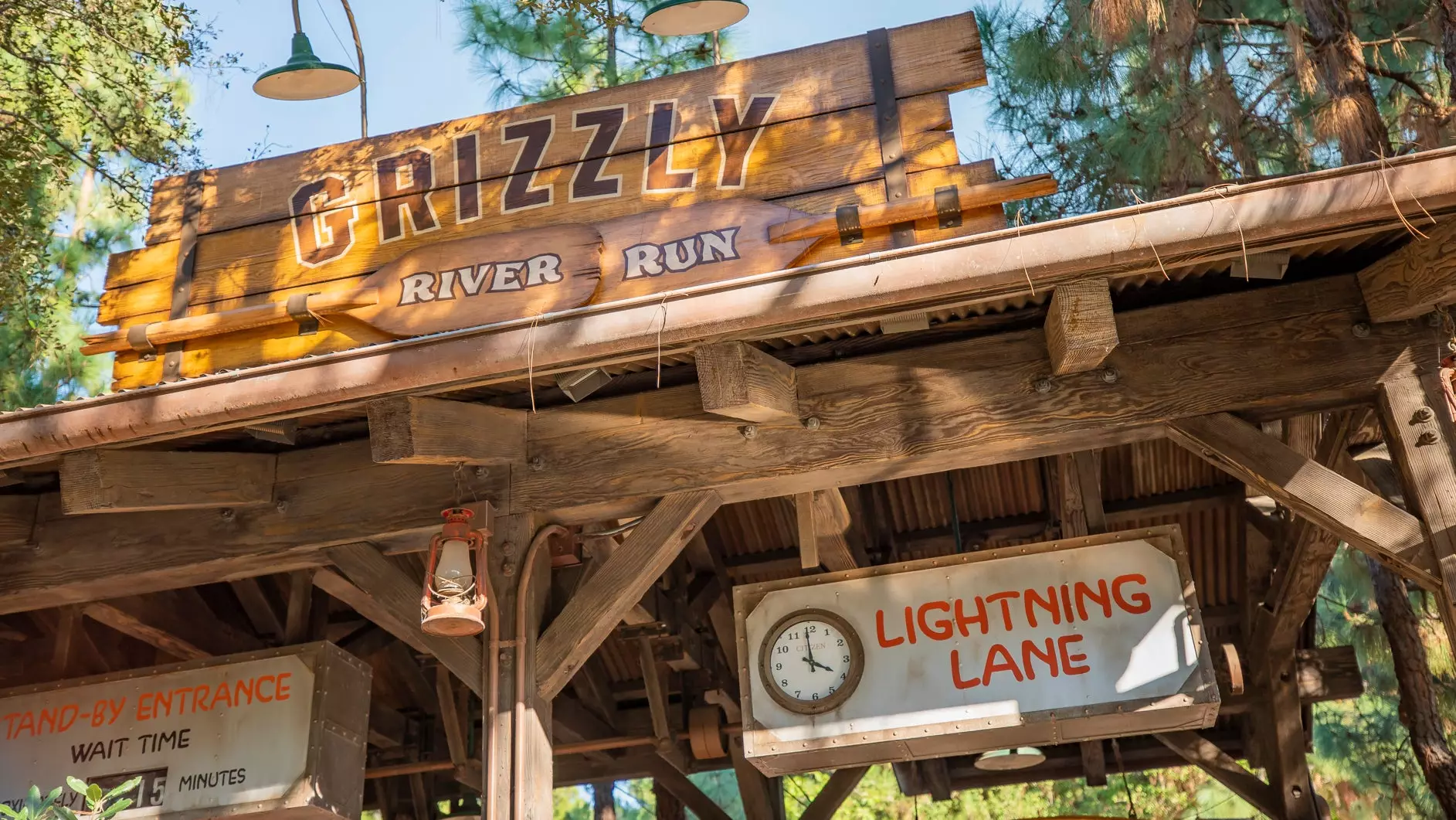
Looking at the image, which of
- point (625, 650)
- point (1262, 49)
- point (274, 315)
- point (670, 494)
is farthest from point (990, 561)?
point (1262, 49)

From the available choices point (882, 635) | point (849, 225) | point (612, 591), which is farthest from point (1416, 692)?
point (612, 591)

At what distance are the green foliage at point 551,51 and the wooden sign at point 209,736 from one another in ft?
26.5

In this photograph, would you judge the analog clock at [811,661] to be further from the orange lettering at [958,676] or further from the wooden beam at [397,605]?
the wooden beam at [397,605]

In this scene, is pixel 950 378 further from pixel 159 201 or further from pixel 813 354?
pixel 159 201

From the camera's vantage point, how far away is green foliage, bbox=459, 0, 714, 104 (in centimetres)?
1250

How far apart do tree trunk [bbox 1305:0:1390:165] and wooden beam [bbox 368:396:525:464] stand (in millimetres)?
4287

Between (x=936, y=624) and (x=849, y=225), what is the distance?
153cm

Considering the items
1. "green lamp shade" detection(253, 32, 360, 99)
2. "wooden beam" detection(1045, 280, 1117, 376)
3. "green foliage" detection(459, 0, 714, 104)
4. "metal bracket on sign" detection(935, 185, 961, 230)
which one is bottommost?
"wooden beam" detection(1045, 280, 1117, 376)

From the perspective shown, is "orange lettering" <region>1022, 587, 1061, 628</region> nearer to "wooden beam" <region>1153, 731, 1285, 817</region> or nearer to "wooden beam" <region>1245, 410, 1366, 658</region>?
"wooden beam" <region>1245, 410, 1366, 658</region>

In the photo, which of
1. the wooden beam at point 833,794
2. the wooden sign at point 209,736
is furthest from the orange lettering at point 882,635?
the wooden beam at point 833,794

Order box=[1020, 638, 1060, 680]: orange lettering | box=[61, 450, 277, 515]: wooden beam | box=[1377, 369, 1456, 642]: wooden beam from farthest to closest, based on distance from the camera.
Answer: box=[61, 450, 277, 515]: wooden beam
box=[1020, 638, 1060, 680]: orange lettering
box=[1377, 369, 1456, 642]: wooden beam

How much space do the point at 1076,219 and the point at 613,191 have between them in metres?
1.93

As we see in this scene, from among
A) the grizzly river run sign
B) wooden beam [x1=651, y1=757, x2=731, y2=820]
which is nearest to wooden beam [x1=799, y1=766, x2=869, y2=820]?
wooden beam [x1=651, y1=757, x2=731, y2=820]

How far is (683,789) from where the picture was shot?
26.4ft
